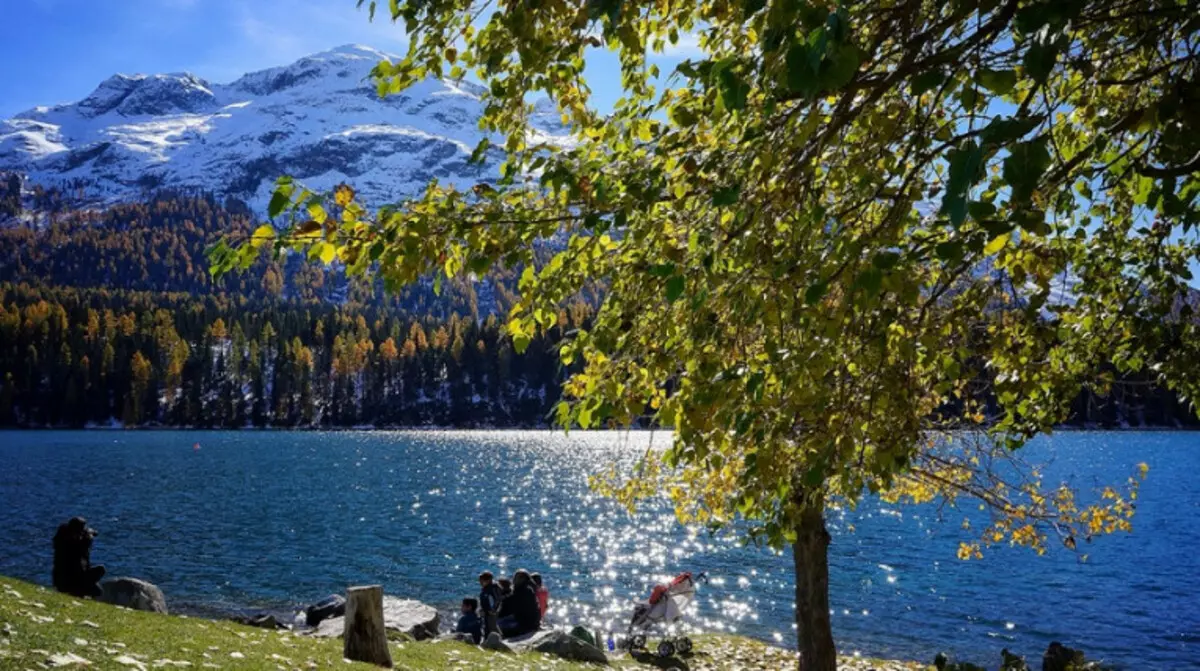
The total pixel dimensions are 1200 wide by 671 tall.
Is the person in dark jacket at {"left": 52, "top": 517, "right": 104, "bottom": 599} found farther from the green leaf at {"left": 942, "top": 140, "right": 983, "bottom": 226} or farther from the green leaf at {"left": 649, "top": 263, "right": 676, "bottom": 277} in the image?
the green leaf at {"left": 942, "top": 140, "right": 983, "bottom": 226}

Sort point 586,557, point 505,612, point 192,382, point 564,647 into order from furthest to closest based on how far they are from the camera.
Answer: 1. point 192,382
2. point 586,557
3. point 505,612
4. point 564,647

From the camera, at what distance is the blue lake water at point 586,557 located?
31.3m

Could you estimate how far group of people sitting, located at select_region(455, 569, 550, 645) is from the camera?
73.7 feet

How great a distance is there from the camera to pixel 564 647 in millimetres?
21141

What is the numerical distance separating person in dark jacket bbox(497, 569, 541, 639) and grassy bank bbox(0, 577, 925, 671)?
9.58 feet

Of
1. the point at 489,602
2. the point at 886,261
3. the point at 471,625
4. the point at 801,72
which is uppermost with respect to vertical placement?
the point at 801,72

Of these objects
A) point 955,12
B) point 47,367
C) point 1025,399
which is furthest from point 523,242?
point 47,367

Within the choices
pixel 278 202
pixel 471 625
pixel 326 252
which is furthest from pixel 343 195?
pixel 471 625

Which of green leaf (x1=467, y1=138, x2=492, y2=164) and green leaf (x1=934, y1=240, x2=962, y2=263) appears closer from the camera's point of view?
green leaf (x1=934, y1=240, x2=962, y2=263)

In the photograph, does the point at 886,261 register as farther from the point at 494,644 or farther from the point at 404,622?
the point at 404,622

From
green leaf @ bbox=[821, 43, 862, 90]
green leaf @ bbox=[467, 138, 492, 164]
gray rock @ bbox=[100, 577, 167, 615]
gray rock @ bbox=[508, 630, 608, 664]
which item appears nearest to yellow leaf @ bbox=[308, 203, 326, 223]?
green leaf @ bbox=[467, 138, 492, 164]

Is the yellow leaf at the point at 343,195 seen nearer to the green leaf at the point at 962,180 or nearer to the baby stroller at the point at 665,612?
the green leaf at the point at 962,180

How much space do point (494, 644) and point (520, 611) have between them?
2.95 metres

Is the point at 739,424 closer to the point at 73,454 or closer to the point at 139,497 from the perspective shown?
the point at 139,497
